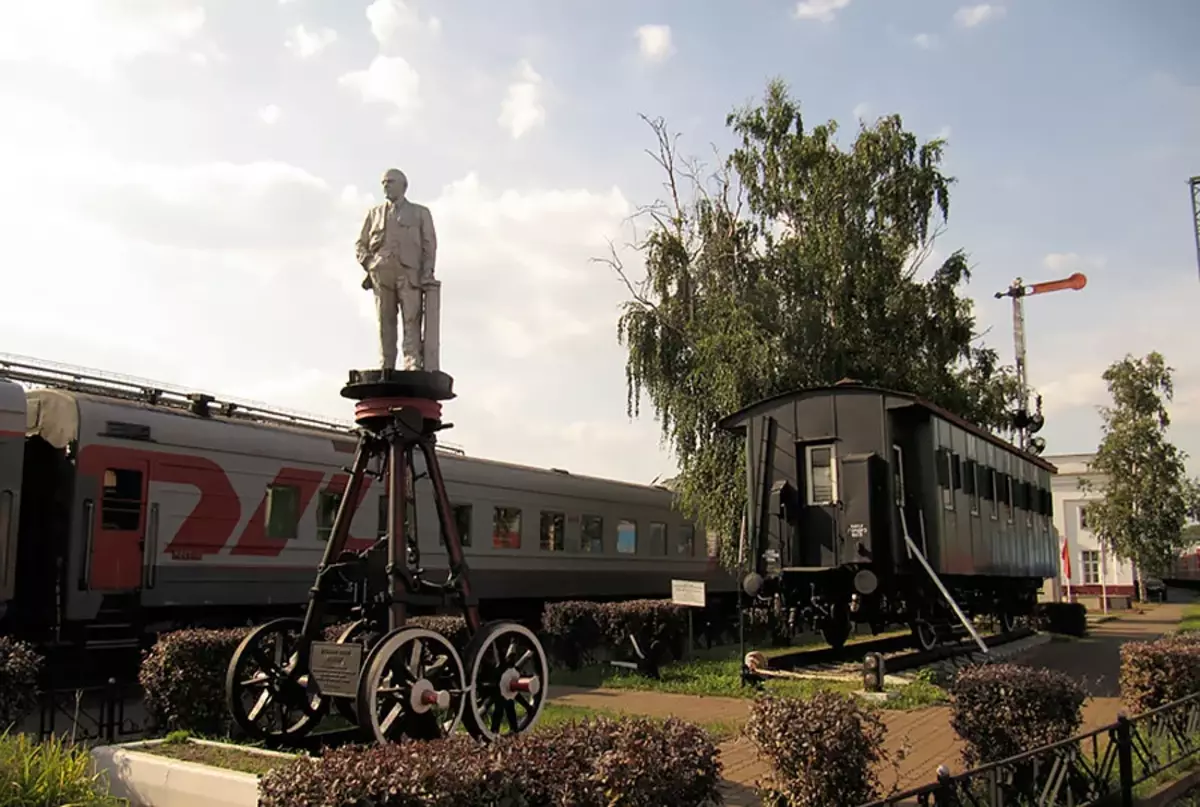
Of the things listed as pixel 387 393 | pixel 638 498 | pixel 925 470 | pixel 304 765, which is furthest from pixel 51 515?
pixel 638 498

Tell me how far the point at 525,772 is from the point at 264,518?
1040 cm

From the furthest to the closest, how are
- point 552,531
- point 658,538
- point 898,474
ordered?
1. point 658,538
2. point 552,531
3. point 898,474

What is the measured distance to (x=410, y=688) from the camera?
6.59 meters

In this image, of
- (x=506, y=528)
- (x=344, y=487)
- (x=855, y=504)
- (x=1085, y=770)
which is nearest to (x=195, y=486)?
(x=344, y=487)

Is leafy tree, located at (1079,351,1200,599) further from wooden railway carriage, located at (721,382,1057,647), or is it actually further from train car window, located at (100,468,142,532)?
train car window, located at (100,468,142,532)

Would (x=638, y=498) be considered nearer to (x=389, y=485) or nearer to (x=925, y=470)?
(x=925, y=470)

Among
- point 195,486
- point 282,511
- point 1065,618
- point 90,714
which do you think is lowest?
point 90,714

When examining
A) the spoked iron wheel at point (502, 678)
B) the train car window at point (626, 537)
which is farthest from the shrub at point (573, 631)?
the spoked iron wheel at point (502, 678)

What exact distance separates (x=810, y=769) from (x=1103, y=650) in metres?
16.1

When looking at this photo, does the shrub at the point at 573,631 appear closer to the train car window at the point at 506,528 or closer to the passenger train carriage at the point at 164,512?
the passenger train carriage at the point at 164,512

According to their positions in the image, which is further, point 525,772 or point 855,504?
point 855,504

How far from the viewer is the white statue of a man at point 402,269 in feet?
27.0

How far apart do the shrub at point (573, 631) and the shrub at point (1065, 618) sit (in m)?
12.6

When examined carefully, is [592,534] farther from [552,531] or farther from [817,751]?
[817,751]
